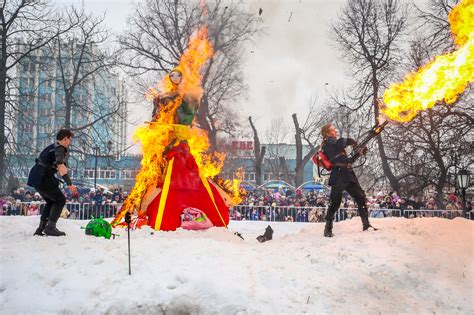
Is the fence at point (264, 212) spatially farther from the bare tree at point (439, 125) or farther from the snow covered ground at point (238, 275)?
the snow covered ground at point (238, 275)

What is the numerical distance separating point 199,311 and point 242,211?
12737 mm

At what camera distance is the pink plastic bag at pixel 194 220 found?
8641 mm

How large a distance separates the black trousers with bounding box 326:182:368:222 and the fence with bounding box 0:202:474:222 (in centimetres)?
793

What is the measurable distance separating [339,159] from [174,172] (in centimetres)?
328

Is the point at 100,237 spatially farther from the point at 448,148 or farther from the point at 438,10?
the point at 438,10

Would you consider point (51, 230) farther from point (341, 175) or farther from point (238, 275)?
point (341, 175)

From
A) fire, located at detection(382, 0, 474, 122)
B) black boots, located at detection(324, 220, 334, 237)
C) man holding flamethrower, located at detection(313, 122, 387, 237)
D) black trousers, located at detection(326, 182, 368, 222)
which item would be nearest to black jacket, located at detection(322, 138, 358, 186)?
man holding flamethrower, located at detection(313, 122, 387, 237)

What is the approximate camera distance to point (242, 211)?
17.8m

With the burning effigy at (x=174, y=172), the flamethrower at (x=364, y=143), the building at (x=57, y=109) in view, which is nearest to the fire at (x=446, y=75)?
the flamethrower at (x=364, y=143)

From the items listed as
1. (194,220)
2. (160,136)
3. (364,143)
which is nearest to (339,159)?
(364,143)

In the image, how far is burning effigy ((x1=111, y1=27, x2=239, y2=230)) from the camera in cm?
883

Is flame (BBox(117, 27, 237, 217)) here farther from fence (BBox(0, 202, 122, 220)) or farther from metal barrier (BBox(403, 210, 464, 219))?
metal barrier (BBox(403, 210, 464, 219))

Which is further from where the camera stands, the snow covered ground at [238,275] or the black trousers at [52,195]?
the black trousers at [52,195]

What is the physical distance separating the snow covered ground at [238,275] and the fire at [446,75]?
233cm
